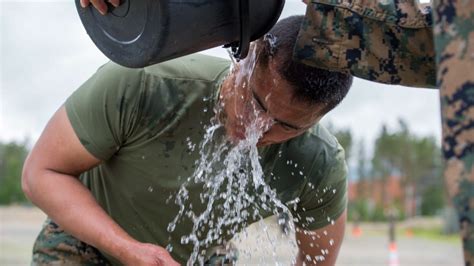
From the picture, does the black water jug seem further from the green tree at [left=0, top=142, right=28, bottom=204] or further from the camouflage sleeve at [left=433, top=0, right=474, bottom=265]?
the green tree at [left=0, top=142, right=28, bottom=204]

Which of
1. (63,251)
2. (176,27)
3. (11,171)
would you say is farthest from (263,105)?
(11,171)

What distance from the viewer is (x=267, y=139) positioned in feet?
8.68

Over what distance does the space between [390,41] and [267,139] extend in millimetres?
845

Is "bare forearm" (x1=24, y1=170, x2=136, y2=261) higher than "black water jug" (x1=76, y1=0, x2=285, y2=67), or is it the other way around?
"black water jug" (x1=76, y1=0, x2=285, y2=67)

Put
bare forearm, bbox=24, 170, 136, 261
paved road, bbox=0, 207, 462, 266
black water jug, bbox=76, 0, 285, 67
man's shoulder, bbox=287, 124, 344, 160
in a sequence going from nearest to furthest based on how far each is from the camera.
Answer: black water jug, bbox=76, 0, 285, 67, bare forearm, bbox=24, 170, 136, 261, man's shoulder, bbox=287, 124, 344, 160, paved road, bbox=0, 207, 462, 266

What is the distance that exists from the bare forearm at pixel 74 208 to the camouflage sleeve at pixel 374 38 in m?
0.96

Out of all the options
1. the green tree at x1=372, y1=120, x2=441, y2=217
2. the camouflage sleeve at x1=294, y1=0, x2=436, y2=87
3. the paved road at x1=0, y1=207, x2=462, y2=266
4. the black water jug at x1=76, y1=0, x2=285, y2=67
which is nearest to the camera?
the camouflage sleeve at x1=294, y1=0, x2=436, y2=87

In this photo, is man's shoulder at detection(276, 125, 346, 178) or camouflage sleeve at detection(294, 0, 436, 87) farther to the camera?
man's shoulder at detection(276, 125, 346, 178)

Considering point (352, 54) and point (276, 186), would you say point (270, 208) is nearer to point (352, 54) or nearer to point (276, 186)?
point (276, 186)

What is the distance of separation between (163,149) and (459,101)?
1.50 metres

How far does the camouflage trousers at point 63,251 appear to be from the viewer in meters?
2.99

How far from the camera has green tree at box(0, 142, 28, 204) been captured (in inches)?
1626

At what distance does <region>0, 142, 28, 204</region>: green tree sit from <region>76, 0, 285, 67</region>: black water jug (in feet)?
124

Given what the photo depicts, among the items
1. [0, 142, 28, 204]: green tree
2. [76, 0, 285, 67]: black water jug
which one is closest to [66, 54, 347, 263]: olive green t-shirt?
[76, 0, 285, 67]: black water jug
